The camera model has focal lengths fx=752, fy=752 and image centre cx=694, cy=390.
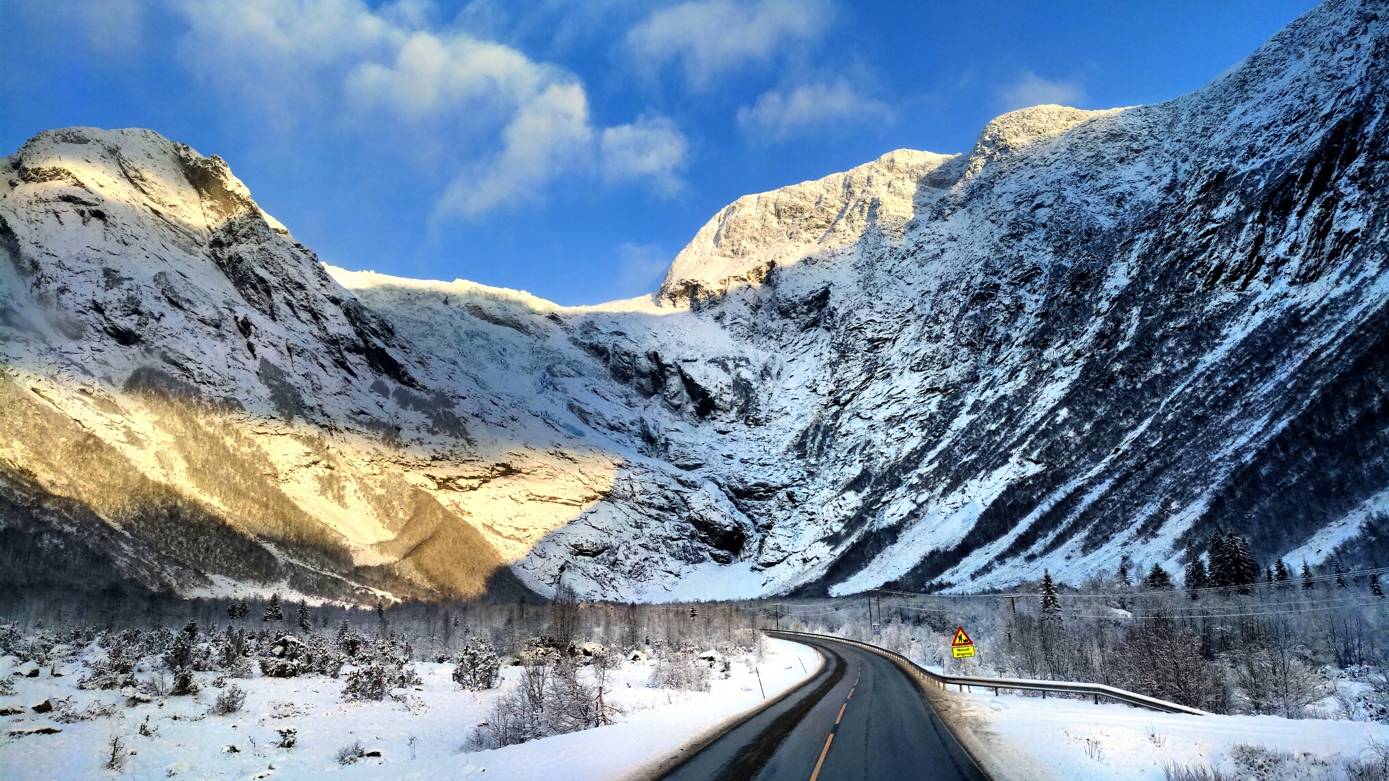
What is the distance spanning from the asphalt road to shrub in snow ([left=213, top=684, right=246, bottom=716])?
1436cm

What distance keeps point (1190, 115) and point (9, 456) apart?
523 feet

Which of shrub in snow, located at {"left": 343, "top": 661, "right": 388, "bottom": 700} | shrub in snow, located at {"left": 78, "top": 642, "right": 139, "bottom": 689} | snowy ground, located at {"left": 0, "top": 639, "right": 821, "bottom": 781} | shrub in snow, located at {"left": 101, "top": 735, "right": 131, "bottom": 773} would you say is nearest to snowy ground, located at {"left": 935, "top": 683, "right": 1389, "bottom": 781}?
snowy ground, located at {"left": 0, "top": 639, "right": 821, "bottom": 781}

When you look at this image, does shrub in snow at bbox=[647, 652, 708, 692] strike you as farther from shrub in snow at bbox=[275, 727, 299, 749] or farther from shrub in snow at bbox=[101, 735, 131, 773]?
shrub in snow at bbox=[101, 735, 131, 773]

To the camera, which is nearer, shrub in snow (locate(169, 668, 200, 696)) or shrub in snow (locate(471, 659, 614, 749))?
shrub in snow (locate(471, 659, 614, 749))

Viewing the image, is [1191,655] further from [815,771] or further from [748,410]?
[748,410]

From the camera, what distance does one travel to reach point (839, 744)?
15047 millimetres

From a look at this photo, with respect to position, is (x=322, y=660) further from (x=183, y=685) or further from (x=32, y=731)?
(x=32, y=731)

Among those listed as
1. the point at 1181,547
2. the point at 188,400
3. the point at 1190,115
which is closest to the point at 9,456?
the point at 188,400

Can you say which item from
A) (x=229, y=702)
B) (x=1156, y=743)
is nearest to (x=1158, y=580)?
(x=1156, y=743)

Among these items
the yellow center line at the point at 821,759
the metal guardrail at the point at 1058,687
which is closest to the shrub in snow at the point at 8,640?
the yellow center line at the point at 821,759

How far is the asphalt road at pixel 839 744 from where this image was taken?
12305mm

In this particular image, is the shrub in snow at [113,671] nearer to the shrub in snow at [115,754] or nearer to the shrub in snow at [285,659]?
the shrub in snow at [285,659]

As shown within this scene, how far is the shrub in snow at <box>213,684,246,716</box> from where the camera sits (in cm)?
2077

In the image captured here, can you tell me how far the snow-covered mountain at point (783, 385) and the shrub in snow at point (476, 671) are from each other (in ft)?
122
